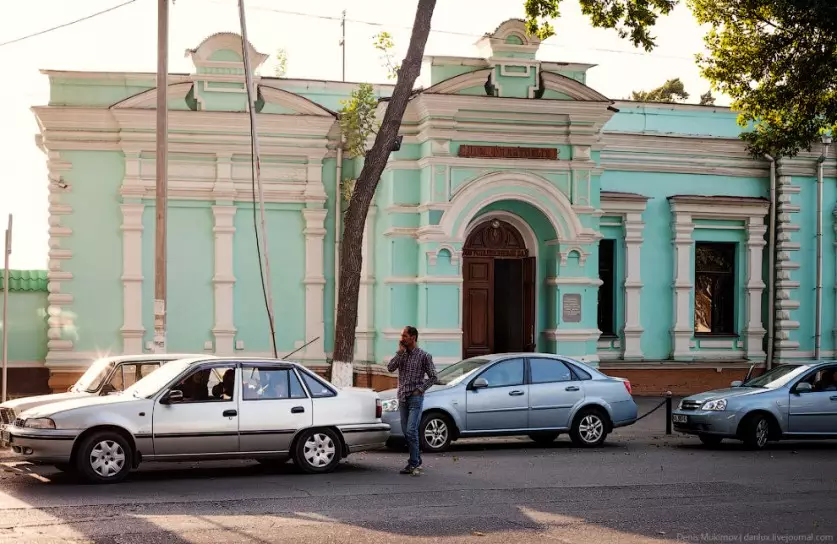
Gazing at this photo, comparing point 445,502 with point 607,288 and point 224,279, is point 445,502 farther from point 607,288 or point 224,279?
point 607,288

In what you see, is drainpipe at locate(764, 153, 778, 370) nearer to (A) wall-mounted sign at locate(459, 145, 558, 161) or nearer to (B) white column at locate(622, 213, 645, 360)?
(B) white column at locate(622, 213, 645, 360)

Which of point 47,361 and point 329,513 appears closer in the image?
point 329,513

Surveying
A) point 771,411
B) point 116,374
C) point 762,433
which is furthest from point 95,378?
point 771,411

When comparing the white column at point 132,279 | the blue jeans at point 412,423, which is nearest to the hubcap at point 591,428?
the blue jeans at point 412,423

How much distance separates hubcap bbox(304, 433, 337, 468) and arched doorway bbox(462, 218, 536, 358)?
10.6 metres

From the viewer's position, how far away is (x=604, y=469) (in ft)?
49.2

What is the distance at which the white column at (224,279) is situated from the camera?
2423 cm

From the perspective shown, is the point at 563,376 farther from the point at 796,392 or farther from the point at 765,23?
the point at 765,23

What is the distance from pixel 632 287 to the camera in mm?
26375

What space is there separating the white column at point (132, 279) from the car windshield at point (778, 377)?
11.8 metres

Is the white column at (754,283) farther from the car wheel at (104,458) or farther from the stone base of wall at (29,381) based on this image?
the car wheel at (104,458)

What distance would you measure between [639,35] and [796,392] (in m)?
6.56

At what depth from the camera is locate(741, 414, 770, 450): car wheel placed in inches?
710

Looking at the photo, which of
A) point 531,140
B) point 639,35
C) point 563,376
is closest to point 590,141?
point 531,140
